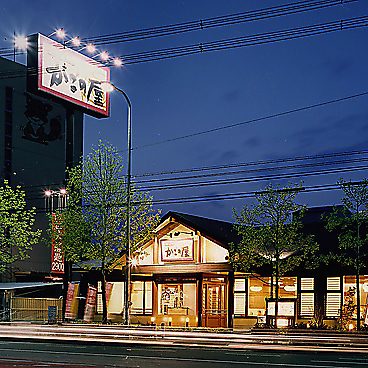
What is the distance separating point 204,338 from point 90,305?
51.5ft

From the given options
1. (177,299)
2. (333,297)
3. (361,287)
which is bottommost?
(177,299)

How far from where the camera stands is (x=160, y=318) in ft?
126

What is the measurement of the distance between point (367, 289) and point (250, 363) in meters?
17.3

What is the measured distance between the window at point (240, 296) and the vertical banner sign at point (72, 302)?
1031 cm

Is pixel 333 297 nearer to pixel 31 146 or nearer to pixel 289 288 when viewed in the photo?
pixel 289 288

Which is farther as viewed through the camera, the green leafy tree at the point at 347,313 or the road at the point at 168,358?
the green leafy tree at the point at 347,313

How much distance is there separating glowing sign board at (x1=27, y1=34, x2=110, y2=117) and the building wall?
24.5 meters

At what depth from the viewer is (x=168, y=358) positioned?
64.3 ft

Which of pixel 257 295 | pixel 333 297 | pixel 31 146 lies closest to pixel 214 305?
pixel 257 295

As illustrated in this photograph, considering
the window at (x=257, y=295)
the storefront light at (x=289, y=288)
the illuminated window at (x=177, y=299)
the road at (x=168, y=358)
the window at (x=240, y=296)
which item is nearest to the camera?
the road at (x=168, y=358)

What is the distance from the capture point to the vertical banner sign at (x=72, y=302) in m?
39.0

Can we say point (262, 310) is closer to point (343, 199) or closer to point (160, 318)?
point (160, 318)

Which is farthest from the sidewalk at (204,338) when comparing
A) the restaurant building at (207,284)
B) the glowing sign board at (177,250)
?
the glowing sign board at (177,250)

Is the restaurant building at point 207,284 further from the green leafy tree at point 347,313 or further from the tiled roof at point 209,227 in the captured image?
the green leafy tree at point 347,313
